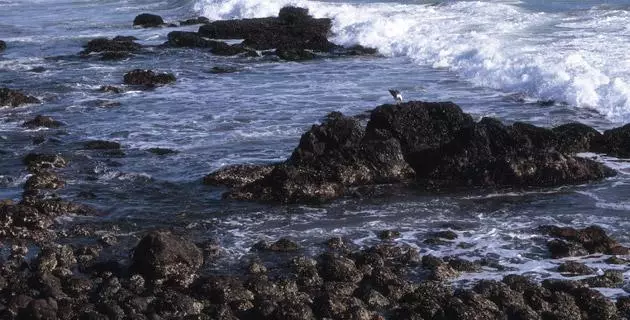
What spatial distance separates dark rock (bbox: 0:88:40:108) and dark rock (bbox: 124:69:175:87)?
123 inches

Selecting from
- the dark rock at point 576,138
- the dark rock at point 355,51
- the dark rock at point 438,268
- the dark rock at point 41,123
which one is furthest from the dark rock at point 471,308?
the dark rock at point 355,51

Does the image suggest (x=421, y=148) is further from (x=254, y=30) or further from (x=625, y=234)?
(x=254, y=30)

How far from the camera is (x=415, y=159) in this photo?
1505 centimetres

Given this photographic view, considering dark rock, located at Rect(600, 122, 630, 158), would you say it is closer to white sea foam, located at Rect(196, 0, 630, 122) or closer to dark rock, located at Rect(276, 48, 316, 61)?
white sea foam, located at Rect(196, 0, 630, 122)

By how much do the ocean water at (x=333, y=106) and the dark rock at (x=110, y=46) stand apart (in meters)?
0.67

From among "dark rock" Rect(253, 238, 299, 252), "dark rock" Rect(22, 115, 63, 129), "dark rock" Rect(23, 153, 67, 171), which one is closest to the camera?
"dark rock" Rect(253, 238, 299, 252)

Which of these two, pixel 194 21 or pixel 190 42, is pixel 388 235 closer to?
pixel 190 42

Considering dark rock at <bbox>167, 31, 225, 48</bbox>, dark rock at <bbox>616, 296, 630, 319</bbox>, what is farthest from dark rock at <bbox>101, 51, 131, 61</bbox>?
dark rock at <bbox>616, 296, 630, 319</bbox>

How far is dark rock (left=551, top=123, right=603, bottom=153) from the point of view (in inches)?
610

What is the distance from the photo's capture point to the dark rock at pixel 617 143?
15.6m

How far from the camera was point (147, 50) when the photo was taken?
98.0 ft

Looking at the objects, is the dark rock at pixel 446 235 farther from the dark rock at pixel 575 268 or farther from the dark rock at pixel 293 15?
the dark rock at pixel 293 15

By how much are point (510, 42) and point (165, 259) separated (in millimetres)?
Answer: 18876

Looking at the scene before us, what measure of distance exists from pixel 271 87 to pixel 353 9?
1544cm
